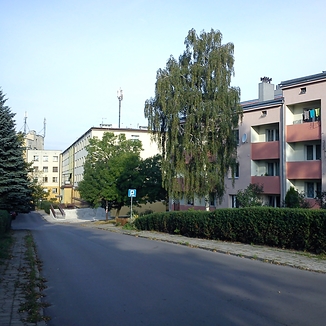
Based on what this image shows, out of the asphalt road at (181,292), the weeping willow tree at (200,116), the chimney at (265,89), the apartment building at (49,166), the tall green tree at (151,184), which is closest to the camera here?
the asphalt road at (181,292)

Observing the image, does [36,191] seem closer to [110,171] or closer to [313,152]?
[110,171]

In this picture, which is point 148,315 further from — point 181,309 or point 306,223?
point 306,223

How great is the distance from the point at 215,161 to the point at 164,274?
60.3 feet

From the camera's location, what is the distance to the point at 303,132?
2964 centimetres

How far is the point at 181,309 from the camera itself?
702 centimetres

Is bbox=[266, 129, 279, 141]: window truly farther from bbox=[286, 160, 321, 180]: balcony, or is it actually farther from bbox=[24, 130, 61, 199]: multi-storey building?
bbox=[24, 130, 61, 199]: multi-storey building

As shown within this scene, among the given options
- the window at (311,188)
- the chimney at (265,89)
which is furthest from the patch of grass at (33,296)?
the chimney at (265,89)

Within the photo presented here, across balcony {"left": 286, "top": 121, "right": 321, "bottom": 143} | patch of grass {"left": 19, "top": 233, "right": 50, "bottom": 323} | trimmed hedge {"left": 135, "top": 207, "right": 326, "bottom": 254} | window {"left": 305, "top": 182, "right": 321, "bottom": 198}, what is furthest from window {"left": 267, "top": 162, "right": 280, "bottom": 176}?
patch of grass {"left": 19, "top": 233, "right": 50, "bottom": 323}

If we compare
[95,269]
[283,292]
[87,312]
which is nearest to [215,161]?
[95,269]

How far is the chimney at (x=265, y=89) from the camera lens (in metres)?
37.8

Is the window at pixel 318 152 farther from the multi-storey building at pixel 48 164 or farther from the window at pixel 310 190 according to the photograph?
the multi-storey building at pixel 48 164

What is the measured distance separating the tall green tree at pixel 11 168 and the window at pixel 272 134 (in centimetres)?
1861

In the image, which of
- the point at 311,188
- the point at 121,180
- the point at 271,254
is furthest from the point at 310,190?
the point at 121,180

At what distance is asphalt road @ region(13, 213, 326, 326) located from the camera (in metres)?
6.55
